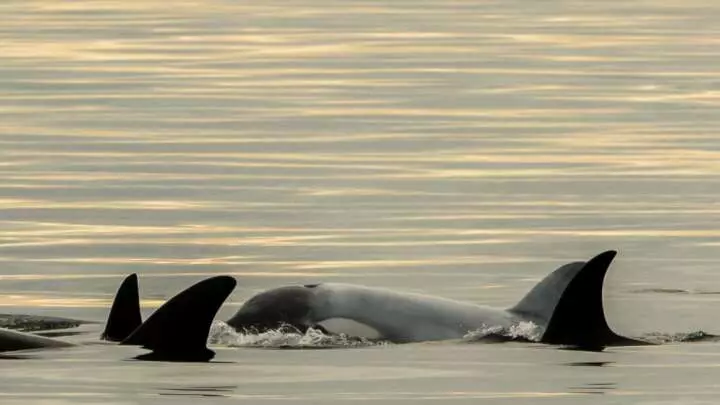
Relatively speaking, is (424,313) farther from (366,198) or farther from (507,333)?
(366,198)

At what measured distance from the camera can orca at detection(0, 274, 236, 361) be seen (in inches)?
750

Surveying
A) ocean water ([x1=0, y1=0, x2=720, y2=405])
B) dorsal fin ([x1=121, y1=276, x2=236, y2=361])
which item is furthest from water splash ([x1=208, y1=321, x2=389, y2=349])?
dorsal fin ([x1=121, y1=276, x2=236, y2=361])

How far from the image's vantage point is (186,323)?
63.6ft

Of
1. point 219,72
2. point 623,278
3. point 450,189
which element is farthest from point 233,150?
point 219,72

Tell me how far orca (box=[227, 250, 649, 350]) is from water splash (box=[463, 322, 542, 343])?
41 millimetres

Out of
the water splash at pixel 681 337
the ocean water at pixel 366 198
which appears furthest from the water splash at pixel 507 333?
the water splash at pixel 681 337

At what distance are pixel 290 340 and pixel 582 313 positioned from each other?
1828mm

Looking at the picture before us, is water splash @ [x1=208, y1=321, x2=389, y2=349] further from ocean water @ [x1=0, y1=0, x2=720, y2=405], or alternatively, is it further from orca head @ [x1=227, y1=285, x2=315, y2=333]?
ocean water @ [x1=0, y1=0, x2=720, y2=405]

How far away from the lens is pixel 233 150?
3678 cm

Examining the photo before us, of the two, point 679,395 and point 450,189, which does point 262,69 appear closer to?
point 450,189

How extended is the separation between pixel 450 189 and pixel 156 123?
9.40m

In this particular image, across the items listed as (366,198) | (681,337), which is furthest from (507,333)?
(366,198)

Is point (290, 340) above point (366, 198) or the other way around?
the other way around

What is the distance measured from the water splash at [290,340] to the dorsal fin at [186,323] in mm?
767
